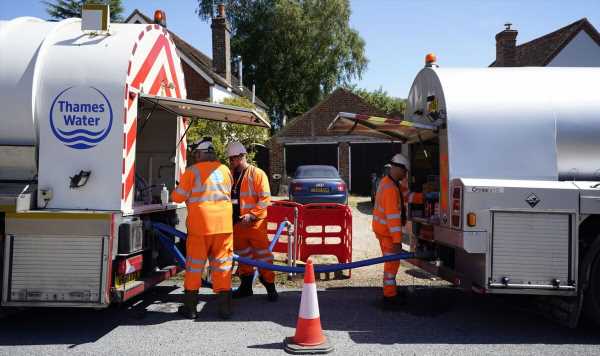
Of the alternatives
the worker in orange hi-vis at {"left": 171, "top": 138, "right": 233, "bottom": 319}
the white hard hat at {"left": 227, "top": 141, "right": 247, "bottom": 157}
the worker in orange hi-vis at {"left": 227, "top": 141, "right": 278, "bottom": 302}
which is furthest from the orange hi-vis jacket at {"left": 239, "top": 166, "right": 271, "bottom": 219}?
the worker in orange hi-vis at {"left": 171, "top": 138, "right": 233, "bottom": 319}

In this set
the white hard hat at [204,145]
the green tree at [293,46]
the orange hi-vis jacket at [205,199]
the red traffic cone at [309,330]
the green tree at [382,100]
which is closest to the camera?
the red traffic cone at [309,330]

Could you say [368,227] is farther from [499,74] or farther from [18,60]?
[18,60]

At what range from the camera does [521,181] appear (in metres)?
4.90

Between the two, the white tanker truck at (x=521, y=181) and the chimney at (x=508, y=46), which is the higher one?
the chimney at (x=508, y=46)

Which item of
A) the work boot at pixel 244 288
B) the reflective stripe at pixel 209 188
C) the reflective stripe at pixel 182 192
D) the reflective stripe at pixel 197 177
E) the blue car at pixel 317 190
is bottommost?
the work boot at pixel 244 288

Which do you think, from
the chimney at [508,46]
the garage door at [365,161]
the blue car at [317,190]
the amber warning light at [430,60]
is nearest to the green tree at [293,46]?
the garage door at [365,161]

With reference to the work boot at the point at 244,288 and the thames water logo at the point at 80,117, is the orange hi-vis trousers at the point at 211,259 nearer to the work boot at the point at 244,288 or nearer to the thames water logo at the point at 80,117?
the work boot at the point at 244,288

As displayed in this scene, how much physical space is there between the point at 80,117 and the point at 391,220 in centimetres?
349

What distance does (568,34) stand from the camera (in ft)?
74.9

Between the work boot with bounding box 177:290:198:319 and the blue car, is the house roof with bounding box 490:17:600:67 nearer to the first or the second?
the blue car

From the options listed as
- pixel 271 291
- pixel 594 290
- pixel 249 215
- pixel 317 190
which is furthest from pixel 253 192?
pixel 317 190

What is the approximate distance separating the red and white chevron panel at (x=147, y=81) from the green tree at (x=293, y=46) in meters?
28.9

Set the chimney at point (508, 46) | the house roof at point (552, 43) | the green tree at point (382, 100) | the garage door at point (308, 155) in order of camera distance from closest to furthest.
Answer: the chimney at point (508, 46) < the house roof at point (552, 43) < the garage door at point (308, 155) < the green tree at point (382, 100)

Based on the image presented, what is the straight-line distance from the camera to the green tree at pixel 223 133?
12.1 meters
